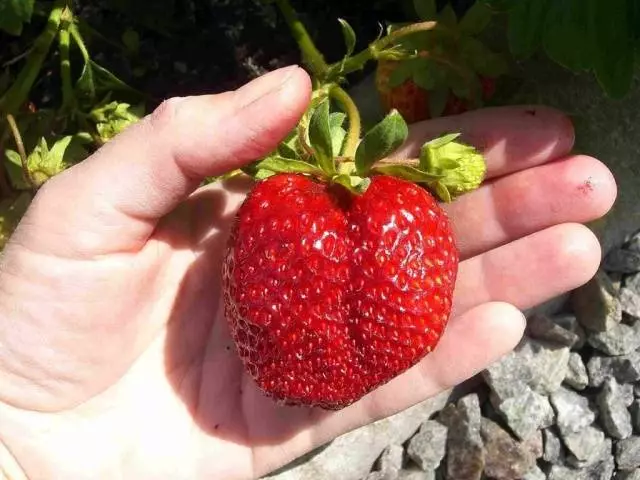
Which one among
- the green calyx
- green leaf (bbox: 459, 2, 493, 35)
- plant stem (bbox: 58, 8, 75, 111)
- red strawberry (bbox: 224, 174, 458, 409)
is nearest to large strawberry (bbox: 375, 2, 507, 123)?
green leaf (bbox: 459, 2, 493, 35)

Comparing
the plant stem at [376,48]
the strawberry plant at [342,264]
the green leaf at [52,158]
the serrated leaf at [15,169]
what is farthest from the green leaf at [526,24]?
the serrated leaf at [15,169]

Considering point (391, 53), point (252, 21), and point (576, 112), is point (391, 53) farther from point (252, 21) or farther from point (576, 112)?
point (252, 21)

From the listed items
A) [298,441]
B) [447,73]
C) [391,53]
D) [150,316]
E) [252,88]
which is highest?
[252,88]

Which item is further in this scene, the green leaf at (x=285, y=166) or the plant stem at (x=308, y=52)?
the plant stem at (x=308, y=52)

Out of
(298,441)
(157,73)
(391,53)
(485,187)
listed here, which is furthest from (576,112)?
(157,73)

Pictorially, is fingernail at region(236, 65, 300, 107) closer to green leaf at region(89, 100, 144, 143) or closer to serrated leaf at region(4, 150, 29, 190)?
green leaf at region(89, 100, 144, 143)

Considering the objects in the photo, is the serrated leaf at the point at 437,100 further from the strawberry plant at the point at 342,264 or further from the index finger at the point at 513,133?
the strawberry plant at the point at 342,264
